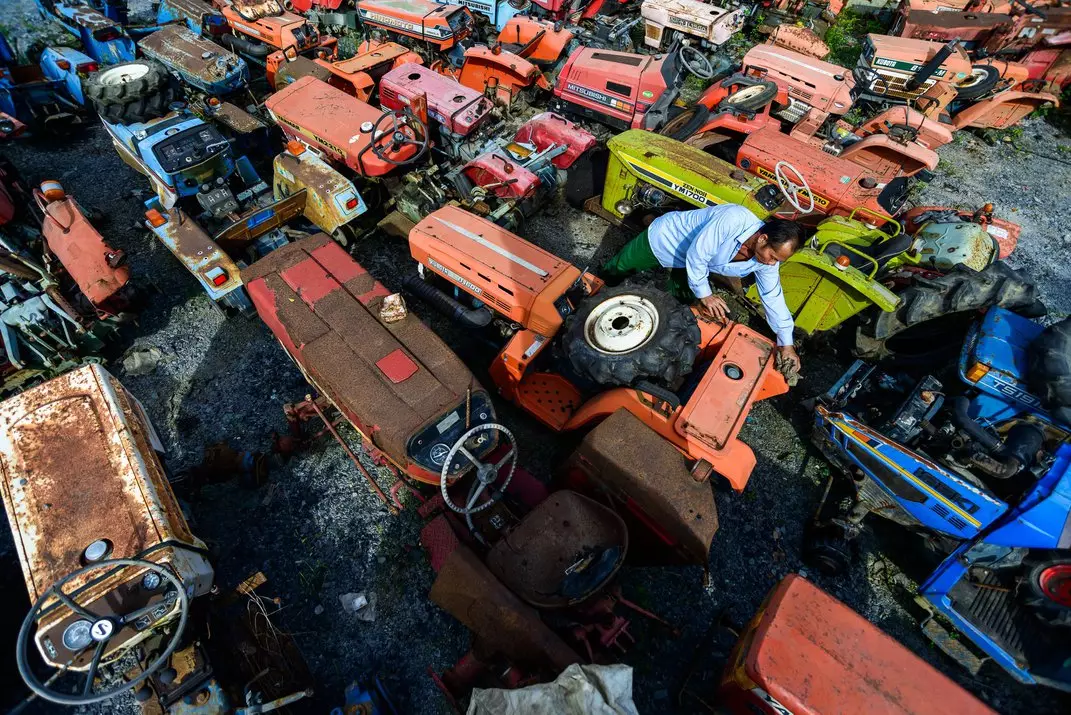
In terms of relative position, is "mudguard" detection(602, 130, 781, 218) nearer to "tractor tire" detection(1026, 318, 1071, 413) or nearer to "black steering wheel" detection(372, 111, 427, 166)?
"black steering wheel" detection(372, 111, 427, 166)

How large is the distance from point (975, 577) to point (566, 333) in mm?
3857

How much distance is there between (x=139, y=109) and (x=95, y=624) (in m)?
6.07

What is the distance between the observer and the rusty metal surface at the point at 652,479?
11.8ft

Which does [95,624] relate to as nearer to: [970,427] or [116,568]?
[116,568]

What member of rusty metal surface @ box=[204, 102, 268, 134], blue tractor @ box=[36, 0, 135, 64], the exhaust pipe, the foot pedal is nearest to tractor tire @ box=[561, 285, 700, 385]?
the foot pedal

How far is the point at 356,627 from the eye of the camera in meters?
4.08

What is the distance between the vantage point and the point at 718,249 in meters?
4.52

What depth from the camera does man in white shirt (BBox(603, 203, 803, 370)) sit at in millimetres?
4348

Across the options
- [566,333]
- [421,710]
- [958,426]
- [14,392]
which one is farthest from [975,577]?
[14,392]

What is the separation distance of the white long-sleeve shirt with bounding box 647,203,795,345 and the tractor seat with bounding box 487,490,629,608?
2.28 metres

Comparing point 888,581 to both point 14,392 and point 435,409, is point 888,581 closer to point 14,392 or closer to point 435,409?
point 435,409

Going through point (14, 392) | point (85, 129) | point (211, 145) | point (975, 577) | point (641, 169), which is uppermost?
point (641, 169)

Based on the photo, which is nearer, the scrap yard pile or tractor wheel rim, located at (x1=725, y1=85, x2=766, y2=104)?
the scrap yard pile

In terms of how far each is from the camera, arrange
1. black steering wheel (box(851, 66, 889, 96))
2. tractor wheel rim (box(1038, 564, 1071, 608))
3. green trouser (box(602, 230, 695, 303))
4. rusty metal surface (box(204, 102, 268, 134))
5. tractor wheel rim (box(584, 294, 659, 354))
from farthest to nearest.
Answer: black steering wheel (box(851, 66, 889, 96))
rusty metal surface (box(204, 102, 268, 134))
green trouser (box(602, 230, 695, 303))
tractor wheel rim (box(584, 294, 659, 354))
tractor wheel rim (box(1038, 564, 1071, 608))
